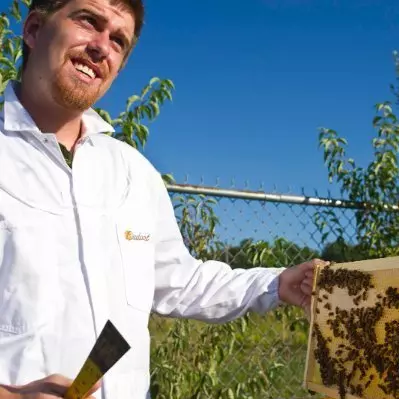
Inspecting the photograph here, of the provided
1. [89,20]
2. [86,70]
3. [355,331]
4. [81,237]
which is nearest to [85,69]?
[86,70]

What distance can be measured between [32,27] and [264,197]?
2.11 metres

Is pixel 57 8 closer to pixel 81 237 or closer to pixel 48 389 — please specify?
pixel 81 237

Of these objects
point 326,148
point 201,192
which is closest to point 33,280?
point 201,192

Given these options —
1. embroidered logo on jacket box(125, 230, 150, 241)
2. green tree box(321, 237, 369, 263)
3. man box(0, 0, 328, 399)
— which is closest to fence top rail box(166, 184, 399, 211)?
green tree box(321, 237, 369, 263)

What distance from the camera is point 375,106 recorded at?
492 centimetres

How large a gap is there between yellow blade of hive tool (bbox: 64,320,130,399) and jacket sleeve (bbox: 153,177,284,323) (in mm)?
973

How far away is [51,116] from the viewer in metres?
2.19

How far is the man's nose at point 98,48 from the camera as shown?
222 cm

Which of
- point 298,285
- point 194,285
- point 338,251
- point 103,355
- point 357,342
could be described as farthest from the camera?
point 338,251

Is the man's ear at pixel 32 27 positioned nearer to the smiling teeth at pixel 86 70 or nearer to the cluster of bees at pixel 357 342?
the smiling teeth at pixel 86 70

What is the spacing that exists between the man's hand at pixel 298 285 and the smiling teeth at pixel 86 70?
0.96m

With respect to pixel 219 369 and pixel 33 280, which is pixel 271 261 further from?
pixel 33 280

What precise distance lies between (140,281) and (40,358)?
44 cm

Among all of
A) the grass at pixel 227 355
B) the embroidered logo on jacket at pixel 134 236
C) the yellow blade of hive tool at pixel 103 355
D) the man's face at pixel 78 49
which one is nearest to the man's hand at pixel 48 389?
the yellow blade of hive tool at pixel 103 355
